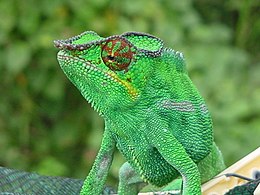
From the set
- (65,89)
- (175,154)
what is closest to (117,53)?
(175,154)

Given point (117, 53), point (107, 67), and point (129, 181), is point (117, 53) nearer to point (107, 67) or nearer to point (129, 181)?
point (107, 67)

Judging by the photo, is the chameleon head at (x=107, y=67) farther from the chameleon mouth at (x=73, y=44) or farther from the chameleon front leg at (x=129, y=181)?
the chameleon front leg at (x=129, y=181)

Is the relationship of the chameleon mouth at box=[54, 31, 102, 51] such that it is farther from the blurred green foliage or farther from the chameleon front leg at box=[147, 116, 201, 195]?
the blurred green foliage

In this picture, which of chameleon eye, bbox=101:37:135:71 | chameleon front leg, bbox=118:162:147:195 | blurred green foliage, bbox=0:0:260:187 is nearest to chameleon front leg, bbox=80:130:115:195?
chameleon front leg, bbox=118:162:147:195

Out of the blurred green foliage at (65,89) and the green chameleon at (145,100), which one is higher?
the blurred green foliage at (65,89)

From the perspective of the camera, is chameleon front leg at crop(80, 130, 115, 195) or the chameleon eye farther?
chameleon front leg at crop(80, 130, 115, 195)

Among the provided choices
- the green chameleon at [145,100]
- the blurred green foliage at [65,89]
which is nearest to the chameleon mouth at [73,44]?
the green chameleon at [145,100]

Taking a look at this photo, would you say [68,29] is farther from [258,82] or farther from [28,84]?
[258,82]
